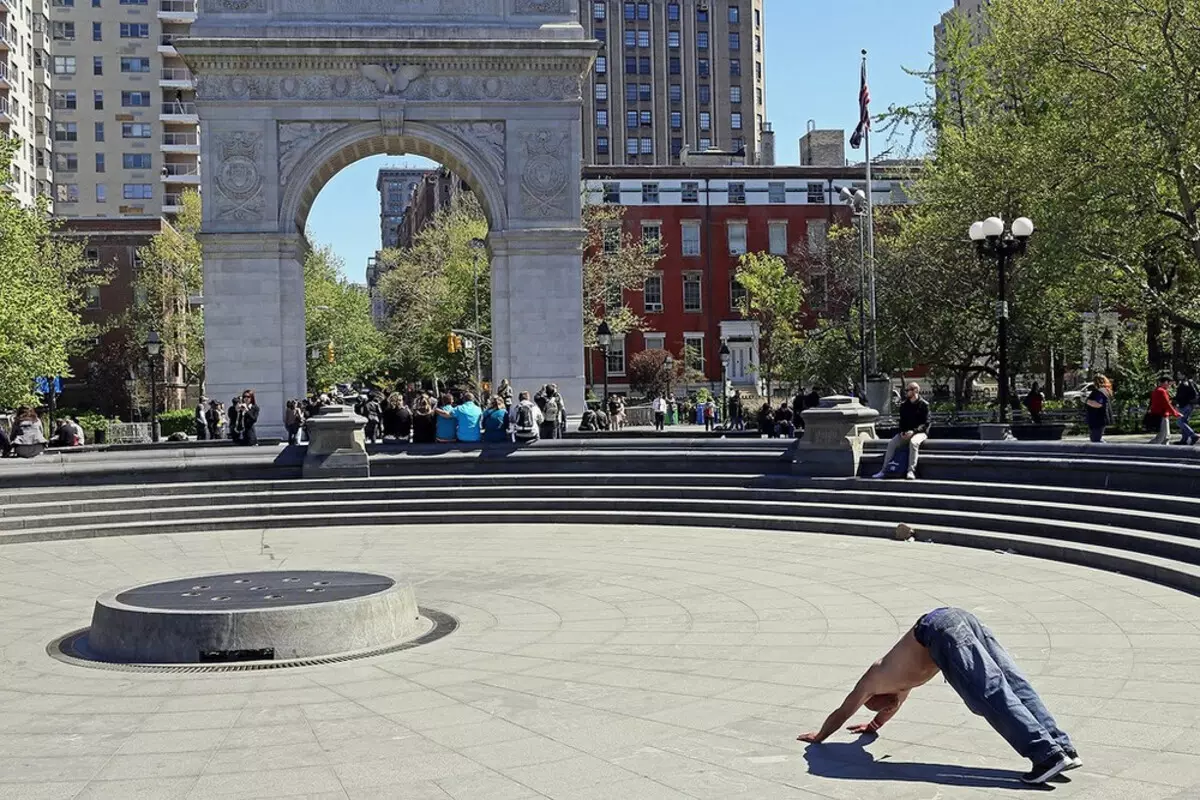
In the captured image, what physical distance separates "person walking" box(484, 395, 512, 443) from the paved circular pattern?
10.3m

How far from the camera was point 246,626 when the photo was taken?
33.7 feet

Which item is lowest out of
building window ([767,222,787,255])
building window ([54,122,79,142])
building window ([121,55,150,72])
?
building window ([767,222,787,255])

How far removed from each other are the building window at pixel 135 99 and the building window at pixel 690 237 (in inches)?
1694

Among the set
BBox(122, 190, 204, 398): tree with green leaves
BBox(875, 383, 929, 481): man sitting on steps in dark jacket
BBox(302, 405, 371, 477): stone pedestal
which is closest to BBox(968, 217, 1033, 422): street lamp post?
BBox(875, 383, 929, 481): man sitting on steps in dark jacket

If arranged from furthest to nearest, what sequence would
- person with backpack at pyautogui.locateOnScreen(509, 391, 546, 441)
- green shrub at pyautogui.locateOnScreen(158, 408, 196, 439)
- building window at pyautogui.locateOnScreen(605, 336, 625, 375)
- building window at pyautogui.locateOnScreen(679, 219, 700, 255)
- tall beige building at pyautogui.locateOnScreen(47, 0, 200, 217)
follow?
tall beige building at pyautogui.locateOnScreen(47, 0, 200, 217)
building window at pyautogui.locateOnScreen(605, 336, 625, 375)
building window at pyautogui.locateOnScreen(679, 219, 700, 255)
green shrub at pyautogui.locateOnScreen(158, 408, 196, 439)
person with backpack at pyautogui.locateOnScreen(509, 391, 546, 441)

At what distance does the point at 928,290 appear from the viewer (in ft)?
138

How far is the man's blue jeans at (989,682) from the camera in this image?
651 cm

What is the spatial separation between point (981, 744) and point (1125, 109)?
26021 mm

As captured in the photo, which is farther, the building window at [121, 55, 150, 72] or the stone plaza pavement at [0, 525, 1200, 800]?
the building window at [121, 55, 150, 72]

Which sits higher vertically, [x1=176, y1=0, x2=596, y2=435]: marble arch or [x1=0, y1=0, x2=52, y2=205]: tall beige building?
[x1=0, y1=0, x2=52, y2=205]: tall beige building

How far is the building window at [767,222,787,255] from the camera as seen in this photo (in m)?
73.8

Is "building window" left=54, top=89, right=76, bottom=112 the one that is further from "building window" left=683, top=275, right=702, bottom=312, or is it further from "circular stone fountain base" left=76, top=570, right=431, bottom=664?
"circular stone fountain base" left=76, top=570, right=431, bottom=664

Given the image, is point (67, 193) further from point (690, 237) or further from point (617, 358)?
point (690, 237)

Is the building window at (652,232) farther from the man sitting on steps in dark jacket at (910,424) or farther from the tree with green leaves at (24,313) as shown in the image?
the man sitting on steps in dark jacket at (910,424)
